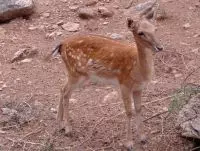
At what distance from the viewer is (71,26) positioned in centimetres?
926

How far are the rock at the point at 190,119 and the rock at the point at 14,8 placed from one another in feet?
13.1

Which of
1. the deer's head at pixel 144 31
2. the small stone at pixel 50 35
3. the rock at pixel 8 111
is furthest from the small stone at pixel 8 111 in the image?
the small stone at pixel 50 35

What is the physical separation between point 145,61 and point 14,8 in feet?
12.5

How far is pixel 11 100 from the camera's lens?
738cm

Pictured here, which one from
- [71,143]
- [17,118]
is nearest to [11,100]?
[17,118]

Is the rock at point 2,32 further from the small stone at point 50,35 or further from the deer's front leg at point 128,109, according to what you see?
the deer's front leg at point 128,109

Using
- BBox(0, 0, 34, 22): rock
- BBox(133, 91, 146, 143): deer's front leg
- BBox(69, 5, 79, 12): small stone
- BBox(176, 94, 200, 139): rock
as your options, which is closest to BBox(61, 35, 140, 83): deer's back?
BBox(133, 91, 146, 143): deer's front leg

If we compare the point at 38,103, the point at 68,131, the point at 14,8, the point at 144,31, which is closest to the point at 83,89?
the point at 38,103

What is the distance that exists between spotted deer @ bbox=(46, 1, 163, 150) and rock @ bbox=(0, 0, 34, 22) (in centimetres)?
282

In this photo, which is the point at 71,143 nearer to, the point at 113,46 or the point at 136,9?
the point at 113,46

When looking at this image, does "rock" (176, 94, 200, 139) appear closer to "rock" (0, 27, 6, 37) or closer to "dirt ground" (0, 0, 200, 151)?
"dirt ground" (0, 0, 200, 151)

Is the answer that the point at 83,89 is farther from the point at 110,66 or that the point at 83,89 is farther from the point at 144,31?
the point at 144,31

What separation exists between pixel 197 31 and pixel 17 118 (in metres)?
3.21

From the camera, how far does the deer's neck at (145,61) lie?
6.00m
